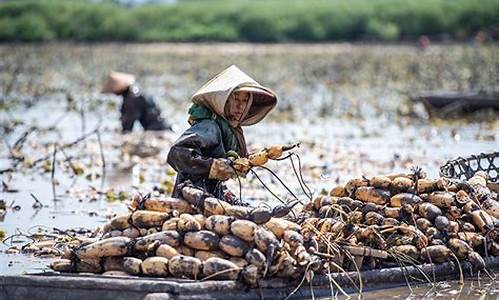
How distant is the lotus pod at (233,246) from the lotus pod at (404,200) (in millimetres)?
1390

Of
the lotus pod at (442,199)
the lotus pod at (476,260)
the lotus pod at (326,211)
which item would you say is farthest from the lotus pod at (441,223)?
the lotus pod at (326,211)

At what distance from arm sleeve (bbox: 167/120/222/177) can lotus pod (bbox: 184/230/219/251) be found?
2.28ft

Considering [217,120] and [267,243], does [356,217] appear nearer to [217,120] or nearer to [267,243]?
[217,120]

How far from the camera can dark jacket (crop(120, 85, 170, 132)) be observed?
52.5 ft

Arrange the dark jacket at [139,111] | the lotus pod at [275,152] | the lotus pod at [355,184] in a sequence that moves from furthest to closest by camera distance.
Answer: the dark jacket at [139,111], the lotus pod at [355,184], the lotus pod at [275,152]

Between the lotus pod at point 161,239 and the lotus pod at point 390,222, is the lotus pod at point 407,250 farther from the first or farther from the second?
the lotus pod at point 161,239

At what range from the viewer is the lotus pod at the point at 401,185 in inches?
314

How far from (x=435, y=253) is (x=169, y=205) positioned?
1.64 m

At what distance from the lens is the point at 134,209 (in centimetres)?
728

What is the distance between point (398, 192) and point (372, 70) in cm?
2143

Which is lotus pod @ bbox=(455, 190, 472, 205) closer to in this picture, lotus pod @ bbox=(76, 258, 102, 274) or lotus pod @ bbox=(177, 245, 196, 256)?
lotus pod @ bbox=(177, 245, 196, 256)

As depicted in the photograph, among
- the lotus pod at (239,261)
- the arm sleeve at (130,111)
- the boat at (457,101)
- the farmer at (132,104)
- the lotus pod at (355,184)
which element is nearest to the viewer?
the lotus pod at (239,261)

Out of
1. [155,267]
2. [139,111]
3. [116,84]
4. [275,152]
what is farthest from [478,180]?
[139,111]

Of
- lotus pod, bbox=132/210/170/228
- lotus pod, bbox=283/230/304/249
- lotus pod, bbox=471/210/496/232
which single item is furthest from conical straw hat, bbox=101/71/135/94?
lotus pod, bbox=283/230/304/249
